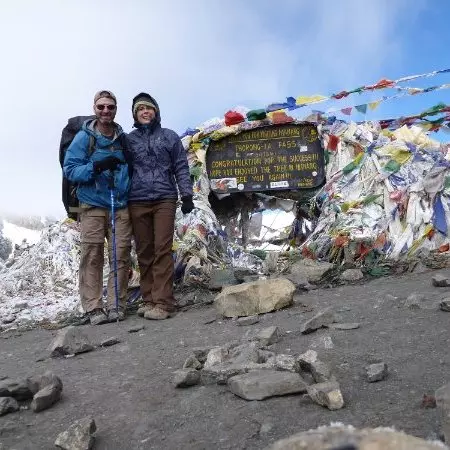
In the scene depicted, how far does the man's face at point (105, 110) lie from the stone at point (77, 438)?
137 inches

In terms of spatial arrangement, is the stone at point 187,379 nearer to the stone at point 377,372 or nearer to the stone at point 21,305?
the stone at point 377,372

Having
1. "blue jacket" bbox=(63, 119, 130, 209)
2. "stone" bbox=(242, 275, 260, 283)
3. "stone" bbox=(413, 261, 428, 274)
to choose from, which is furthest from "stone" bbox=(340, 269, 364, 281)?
"blue jacket" bbox=(63, 119, 130, 209)

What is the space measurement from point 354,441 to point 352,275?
4.37 m

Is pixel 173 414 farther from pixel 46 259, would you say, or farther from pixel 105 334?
pixel 46 259

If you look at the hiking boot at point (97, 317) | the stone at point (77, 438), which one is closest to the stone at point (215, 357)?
the stone at point (77, 438)

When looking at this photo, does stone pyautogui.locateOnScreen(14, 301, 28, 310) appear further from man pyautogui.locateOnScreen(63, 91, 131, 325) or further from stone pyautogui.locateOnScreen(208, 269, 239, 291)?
stone pyautogui.locateOnScreen(208, 269, 239, 291)

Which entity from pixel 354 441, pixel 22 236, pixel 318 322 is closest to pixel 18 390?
pixel 318 322

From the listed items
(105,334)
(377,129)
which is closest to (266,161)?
(377,129)

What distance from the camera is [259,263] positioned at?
22.0ft

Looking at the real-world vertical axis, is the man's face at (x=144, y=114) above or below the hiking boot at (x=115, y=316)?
above

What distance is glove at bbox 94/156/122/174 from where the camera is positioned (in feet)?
15.8

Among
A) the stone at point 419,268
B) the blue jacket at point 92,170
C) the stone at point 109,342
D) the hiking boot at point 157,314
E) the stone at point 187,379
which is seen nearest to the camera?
the stone at point 187,379

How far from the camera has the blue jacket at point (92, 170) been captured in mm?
4852

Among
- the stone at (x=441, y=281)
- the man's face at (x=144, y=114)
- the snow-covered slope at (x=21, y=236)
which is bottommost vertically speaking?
the snow-covered slope at (x=21, y=236)
